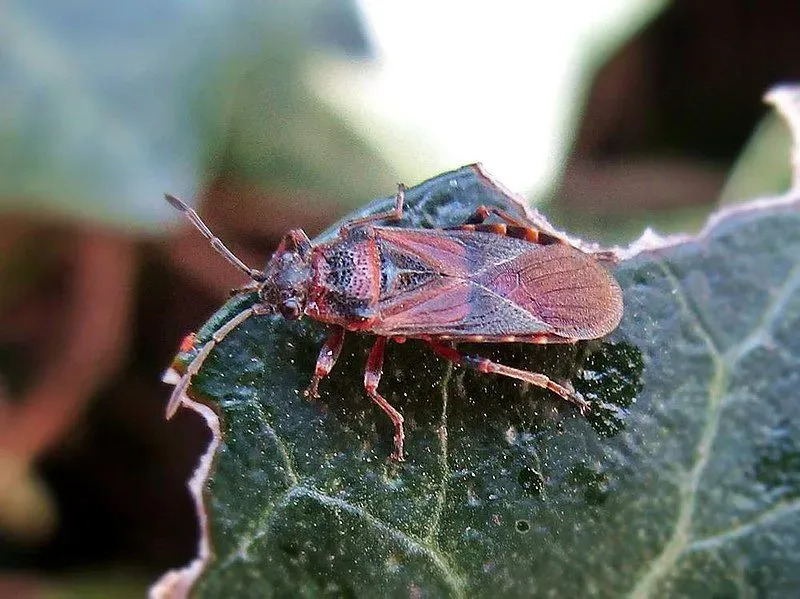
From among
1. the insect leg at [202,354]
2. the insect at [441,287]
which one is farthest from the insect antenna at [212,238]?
the insect leg at [202,354]

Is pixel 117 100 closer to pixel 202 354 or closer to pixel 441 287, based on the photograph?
pixel 202 354

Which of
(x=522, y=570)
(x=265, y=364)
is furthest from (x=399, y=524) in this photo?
(x=265, y=364)

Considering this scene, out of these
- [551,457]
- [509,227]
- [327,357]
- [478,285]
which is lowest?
[327,357]

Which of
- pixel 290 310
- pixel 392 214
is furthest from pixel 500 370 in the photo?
pixel 290 310

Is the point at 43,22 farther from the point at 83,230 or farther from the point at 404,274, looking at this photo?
the point at 404,274

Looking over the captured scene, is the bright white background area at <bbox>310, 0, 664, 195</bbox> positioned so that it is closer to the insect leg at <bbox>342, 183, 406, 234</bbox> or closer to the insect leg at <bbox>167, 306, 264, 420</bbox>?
the insect leg at <bbox>342, 183, 406, 234</bbox>

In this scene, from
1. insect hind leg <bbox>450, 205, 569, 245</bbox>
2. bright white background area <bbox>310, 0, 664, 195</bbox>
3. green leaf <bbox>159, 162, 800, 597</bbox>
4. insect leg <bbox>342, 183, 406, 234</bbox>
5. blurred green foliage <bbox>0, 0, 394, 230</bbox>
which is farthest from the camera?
bright white background area <bbox>310, 0, 664, 195</bbox>

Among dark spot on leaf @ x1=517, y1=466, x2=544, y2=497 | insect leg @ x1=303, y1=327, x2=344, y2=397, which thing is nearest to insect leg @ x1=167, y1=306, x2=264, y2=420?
insect leg @ x1=303, y1=327, x2=344, y2=397
